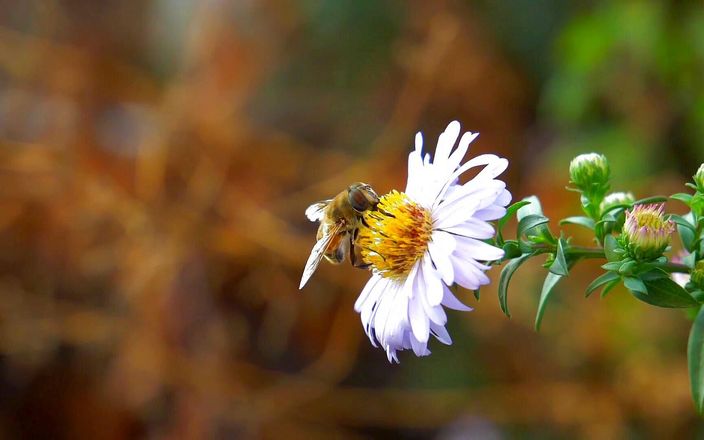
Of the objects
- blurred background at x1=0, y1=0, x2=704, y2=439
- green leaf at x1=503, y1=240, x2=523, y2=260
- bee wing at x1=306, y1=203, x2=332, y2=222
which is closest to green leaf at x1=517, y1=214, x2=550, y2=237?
green leaf at x1=503, y1=240, x2=523, y2=260

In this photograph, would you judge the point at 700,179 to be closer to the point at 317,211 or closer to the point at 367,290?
the point at 367,290

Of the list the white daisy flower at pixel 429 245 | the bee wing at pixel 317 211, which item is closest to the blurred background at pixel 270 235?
the bee wing at pixel 317 211

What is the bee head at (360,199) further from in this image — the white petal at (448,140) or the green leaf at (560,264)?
the green leaf at (560,264)

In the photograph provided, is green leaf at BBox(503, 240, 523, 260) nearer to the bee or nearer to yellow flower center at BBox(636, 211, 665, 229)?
yellow flower center at BBox(636, 211, 665, 229)

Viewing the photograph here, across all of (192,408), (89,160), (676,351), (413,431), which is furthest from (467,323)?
(89,160)

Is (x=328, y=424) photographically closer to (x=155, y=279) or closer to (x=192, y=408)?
(x=192, y=408)

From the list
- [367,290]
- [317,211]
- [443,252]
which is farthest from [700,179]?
[317,211]
